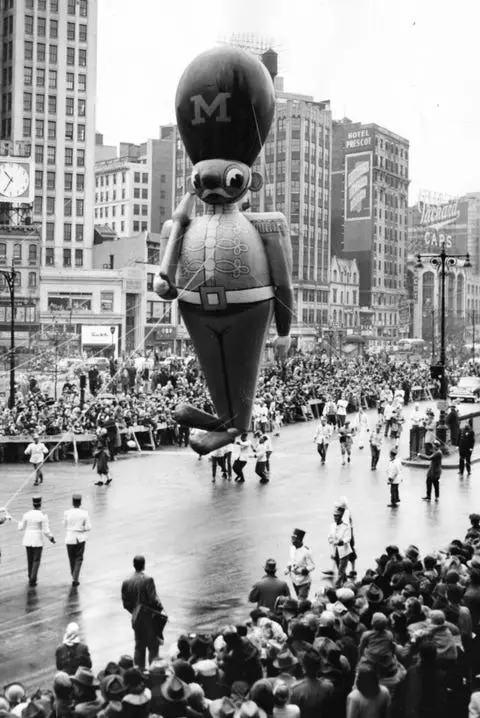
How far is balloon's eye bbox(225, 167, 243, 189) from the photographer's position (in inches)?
367

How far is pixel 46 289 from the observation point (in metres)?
72.0

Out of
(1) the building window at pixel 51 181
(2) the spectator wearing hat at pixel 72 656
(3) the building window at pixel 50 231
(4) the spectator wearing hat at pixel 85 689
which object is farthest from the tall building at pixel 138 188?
(4) the spectator wearing hat at pixel 85 689

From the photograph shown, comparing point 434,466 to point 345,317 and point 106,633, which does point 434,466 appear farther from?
point 345,317

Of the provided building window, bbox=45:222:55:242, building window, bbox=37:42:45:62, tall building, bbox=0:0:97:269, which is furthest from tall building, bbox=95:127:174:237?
building window, bbox=37:42:45:62

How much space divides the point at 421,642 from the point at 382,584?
2.75 m

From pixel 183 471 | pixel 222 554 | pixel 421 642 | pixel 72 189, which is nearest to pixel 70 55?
pixel 72 189

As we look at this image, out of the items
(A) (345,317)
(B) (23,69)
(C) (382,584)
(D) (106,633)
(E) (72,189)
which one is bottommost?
(D) (106,633)

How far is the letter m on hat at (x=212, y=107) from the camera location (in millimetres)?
9016

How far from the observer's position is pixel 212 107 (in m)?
9.03

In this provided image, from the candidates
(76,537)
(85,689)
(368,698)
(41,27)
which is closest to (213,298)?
(85,689)

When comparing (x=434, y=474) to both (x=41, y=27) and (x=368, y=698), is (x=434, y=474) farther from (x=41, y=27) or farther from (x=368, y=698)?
(x=41, y=27)

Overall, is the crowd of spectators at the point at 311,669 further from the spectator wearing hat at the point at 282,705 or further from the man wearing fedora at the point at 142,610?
the man wearing fedora at the point at 142,610

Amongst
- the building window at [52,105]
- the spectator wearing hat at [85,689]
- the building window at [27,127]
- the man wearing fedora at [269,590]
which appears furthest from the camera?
the building window at [52,105]

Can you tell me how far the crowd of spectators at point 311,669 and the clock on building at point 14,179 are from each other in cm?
5954
